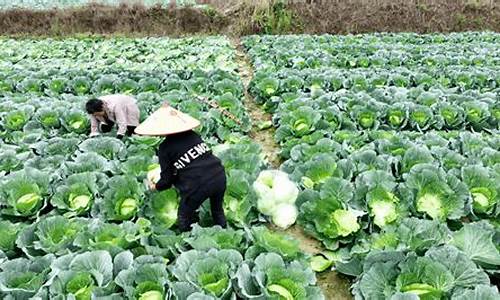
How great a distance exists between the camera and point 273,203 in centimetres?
365

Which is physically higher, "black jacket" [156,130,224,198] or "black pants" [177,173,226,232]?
"black jacket" [156,130,224,198]

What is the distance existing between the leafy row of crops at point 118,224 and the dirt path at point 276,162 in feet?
0.96

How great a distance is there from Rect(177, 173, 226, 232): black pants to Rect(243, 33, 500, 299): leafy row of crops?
748 millimetres

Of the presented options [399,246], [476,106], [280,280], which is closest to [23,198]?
[280,280]

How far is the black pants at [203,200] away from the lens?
314 cm

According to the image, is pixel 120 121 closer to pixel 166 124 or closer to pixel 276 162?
pixel 276 162

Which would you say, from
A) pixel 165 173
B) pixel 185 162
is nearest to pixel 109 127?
pixel 165 173

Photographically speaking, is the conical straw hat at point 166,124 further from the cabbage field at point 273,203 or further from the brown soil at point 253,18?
the brown soil at point 253,18

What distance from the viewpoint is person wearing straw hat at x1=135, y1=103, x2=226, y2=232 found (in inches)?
122

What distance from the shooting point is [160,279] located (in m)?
2.54

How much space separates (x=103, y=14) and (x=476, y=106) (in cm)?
1663

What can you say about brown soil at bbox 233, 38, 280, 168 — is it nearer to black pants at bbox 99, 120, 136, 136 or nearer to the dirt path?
the dirt path

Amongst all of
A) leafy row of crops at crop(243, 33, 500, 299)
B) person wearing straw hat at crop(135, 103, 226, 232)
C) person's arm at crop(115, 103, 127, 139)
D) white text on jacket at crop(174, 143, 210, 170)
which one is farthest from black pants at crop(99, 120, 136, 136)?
white text on jacket at crop(174, 143, 210, 170)

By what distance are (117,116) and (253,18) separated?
40.7ft
